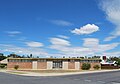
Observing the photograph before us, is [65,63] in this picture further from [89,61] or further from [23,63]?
[23,63]

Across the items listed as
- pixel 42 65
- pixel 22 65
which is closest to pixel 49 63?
pixel 42 65

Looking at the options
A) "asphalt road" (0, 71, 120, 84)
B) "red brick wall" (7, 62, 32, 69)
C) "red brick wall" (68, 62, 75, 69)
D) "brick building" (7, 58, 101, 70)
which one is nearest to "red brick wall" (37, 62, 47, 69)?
"brick building" (7, 58, 101, 70)

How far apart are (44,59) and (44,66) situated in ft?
7.11

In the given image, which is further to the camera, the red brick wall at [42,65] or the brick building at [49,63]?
the red brick wall at [42,65]

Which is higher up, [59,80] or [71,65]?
[71,65]

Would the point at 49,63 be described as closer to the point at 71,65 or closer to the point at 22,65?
the point at 71,65

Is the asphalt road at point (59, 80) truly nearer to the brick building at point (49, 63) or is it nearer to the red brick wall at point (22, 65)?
the brick building at point (49, 63)

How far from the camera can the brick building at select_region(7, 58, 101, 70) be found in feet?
252

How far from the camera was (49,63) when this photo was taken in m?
77.6

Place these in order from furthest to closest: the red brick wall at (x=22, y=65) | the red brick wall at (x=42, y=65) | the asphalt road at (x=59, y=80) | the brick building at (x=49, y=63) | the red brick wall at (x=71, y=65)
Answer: the red brick wall at (x=22, y=65) → the red brick wall at (x=42, y=65) → the brick building at (x=49, y=63) → the red brick wall at (x=71, y=65) → the asphalt road at (x=59, y=80)

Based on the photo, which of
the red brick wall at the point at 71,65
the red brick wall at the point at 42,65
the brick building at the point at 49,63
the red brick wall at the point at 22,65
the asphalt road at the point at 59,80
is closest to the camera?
the asphalt road at the point at 59,80

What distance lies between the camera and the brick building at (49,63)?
76.9 m

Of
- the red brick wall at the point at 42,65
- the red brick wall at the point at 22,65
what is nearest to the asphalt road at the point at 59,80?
the red brick wall at the point at 42,65

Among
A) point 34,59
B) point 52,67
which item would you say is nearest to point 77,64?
point 52,67
